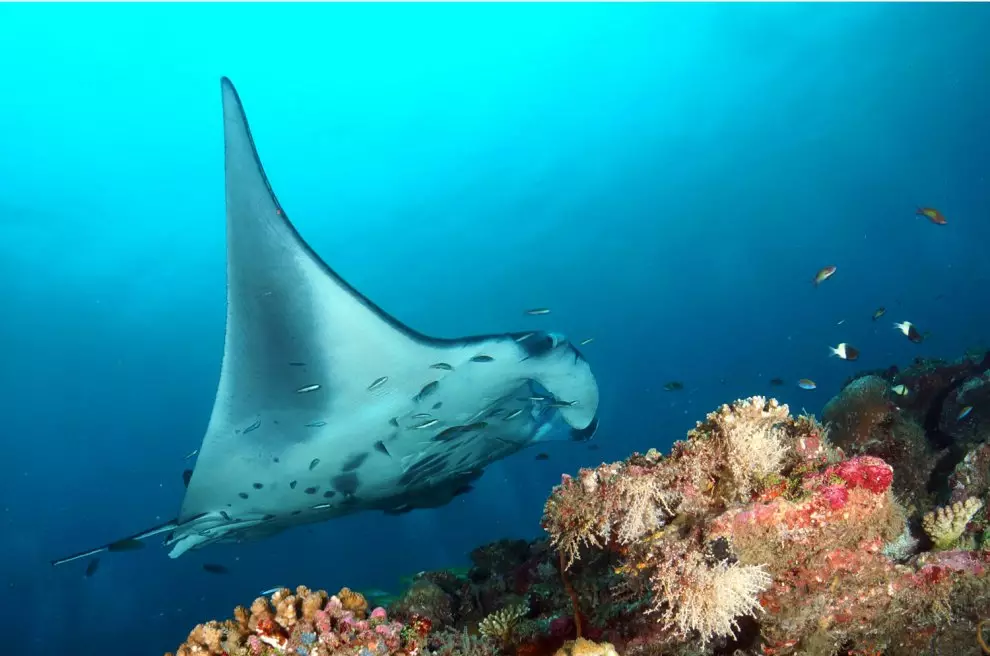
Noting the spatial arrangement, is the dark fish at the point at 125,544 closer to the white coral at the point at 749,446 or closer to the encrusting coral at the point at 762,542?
the encrusting coral at the point at 762,542

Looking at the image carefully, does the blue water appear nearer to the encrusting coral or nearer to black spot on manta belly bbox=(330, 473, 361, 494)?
black spot on manta belly bbox=(330, 473, 361, 494)

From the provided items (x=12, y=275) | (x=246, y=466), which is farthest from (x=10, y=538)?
(x=246, y=466)

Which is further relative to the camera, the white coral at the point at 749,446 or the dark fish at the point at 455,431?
the dark fish at the point at 455,431

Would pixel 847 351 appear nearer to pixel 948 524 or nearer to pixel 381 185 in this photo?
pixel 948 524

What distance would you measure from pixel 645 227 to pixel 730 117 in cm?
1022

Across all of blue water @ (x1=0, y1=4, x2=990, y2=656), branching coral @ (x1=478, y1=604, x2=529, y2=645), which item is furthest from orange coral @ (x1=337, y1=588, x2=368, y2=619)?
blue water @ (x1=0, y1=4, x2=990, y2=656)

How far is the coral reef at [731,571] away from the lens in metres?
1.95

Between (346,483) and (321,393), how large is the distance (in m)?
1.17

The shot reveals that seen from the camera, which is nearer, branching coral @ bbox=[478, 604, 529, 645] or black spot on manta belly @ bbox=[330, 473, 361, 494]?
branching coral @ bbox=[478, 604, 529, 645]

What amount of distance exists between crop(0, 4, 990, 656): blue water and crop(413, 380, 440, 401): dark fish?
25627 mm

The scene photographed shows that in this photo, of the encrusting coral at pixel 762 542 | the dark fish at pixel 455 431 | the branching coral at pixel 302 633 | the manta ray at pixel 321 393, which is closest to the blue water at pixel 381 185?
the manta ray at pixel 321 393

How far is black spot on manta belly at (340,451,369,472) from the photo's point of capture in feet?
15.2

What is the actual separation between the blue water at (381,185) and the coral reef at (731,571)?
2654cm

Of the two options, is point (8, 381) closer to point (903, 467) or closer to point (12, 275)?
point (12, 275)
